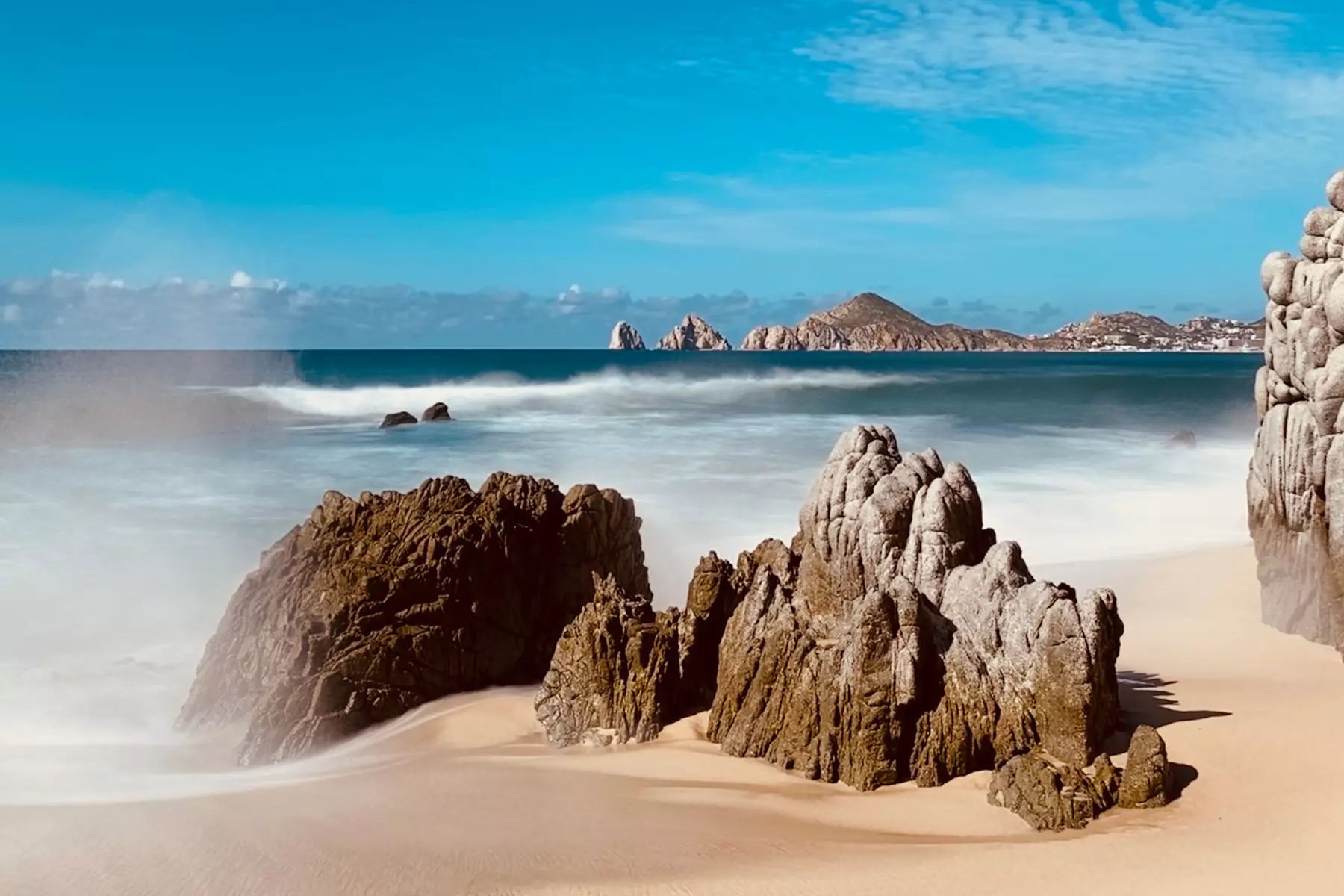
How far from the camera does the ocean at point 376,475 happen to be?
1330 cm

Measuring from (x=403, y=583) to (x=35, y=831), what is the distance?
3.74 m

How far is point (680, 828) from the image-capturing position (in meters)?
7.43

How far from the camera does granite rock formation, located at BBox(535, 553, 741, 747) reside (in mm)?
9383

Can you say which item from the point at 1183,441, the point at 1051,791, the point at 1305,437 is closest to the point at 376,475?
the point at 1183,441

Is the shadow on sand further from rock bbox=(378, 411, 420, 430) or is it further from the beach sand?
rock bbox=(378, 411, 420, 430)

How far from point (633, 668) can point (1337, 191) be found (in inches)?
334

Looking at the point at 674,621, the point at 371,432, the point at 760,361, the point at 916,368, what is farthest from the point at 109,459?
the point at 760,361

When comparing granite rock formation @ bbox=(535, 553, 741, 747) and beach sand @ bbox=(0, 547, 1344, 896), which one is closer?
beach sand @ bbox=(0, 547, 1344, 896)

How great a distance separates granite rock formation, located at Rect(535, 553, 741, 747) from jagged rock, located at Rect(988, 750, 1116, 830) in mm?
2701

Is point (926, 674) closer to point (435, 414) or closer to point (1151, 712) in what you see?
point (1151, 712)

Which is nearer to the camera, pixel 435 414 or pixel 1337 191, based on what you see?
pixel 1337 191

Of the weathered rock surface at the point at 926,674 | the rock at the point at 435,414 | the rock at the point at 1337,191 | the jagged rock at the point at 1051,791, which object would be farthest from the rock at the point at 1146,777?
the rock at the point at 435,414

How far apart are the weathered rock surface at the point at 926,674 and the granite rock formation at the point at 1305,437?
14.5 ft

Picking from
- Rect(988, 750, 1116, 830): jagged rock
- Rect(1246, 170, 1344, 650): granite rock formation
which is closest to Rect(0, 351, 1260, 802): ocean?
Rect(1246, 170, 1344, 650): granite rock formation
